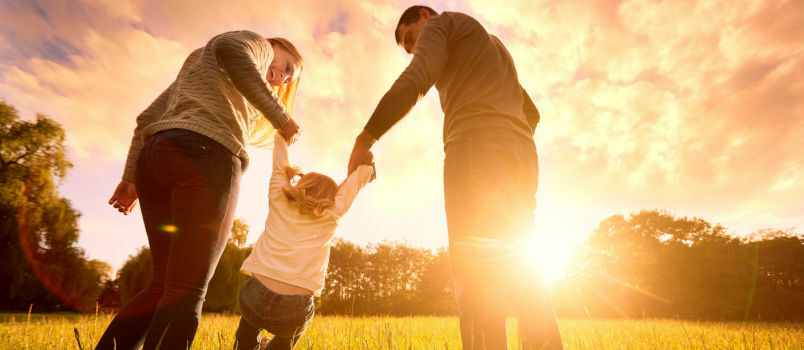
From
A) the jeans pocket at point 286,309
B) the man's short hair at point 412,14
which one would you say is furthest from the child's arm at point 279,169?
the man's short hair at point 412,14

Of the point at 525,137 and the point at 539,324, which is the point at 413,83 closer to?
the point at 525,137

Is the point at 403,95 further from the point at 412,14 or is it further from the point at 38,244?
the point at 38,244

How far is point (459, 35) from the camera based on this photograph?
6.95 ft

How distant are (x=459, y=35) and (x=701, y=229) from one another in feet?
125

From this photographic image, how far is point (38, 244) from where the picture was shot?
20.8 m

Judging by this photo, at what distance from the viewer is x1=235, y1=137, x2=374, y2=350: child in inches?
87.5

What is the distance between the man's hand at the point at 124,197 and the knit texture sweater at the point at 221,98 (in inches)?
9.9

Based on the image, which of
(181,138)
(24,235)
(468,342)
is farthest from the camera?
(24,235)

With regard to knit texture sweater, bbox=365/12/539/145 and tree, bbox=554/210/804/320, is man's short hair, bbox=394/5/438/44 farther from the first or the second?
tree, bbox=554/210/804/320

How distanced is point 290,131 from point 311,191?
490 millimetres

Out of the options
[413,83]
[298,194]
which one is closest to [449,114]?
[413,83]

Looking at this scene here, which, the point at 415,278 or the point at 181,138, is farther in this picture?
the point at 415,278

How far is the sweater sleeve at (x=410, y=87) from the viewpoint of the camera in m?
1.69

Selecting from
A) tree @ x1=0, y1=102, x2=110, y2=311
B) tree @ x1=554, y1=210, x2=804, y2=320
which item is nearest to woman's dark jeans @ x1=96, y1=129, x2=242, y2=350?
tree @ x1=554, y1=210, x2=804, y2=320
